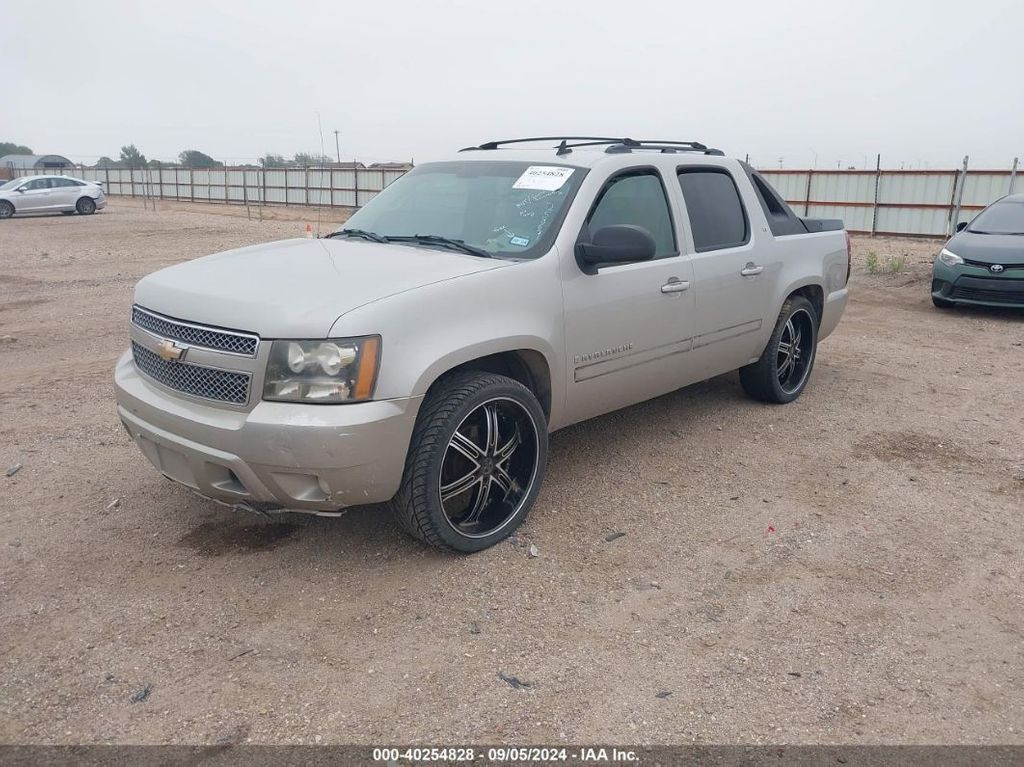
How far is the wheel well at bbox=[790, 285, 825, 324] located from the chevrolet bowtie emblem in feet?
14.3

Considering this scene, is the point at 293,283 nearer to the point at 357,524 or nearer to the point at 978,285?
the point at 357,524

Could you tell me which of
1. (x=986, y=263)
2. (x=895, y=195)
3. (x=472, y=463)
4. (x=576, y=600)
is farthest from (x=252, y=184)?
(x=576, y=600)

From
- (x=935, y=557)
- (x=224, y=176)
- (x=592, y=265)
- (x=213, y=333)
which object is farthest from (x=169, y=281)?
(x=224, y=176)

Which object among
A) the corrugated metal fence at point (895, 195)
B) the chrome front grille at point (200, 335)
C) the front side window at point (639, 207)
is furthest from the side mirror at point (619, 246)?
the corrugated metal fence at point (895, 195)

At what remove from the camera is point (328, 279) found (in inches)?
141

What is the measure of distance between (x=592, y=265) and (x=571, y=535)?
4.39 feet

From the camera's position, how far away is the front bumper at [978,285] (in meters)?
9.50

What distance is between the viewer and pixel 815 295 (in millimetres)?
6207

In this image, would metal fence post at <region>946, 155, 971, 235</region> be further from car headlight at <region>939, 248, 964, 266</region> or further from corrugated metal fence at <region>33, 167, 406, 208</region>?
corrugated metal fence at <region>33, 167, 406, 208</region>

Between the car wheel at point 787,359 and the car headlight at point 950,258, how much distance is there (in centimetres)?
489

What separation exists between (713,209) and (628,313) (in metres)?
1.28

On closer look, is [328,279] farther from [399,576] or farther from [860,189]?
[860,189]

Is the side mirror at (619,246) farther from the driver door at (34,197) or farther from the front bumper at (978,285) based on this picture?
the driver door at (34,197)

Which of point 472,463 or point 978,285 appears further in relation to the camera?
point 978,285
